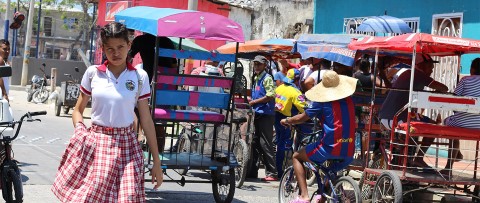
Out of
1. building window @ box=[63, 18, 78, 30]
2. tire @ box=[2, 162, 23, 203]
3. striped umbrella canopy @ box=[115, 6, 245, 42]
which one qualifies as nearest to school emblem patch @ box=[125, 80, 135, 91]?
tire @ box=[2, 162, 23, 203]

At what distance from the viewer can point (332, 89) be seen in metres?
9.20

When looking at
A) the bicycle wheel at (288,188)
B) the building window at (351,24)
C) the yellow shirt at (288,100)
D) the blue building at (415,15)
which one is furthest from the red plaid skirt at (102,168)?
the building window at (351,24)

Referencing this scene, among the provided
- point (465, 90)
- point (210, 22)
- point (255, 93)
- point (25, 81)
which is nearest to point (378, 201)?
point (465, 90)

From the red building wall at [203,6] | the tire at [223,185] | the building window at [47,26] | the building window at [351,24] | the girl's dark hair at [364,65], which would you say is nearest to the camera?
the tire at [223,185]

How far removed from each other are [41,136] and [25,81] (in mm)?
23241

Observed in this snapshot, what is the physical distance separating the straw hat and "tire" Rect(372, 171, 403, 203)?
3.76ft

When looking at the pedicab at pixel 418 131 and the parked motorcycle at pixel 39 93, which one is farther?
the parked motorcycle at pixel 39 93

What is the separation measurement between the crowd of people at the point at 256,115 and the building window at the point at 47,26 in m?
74.9

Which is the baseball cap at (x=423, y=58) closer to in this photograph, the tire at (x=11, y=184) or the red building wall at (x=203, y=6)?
the tire at (x=11, y=184)

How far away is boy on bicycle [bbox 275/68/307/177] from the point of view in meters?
13.1

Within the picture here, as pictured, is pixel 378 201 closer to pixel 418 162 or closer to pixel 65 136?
pixel 418 162

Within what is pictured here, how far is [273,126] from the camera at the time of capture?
45.7ft

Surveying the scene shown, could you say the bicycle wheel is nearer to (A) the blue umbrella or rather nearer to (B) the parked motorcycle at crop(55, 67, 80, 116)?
(A) the blue umbrella

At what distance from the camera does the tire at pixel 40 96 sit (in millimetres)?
30978
